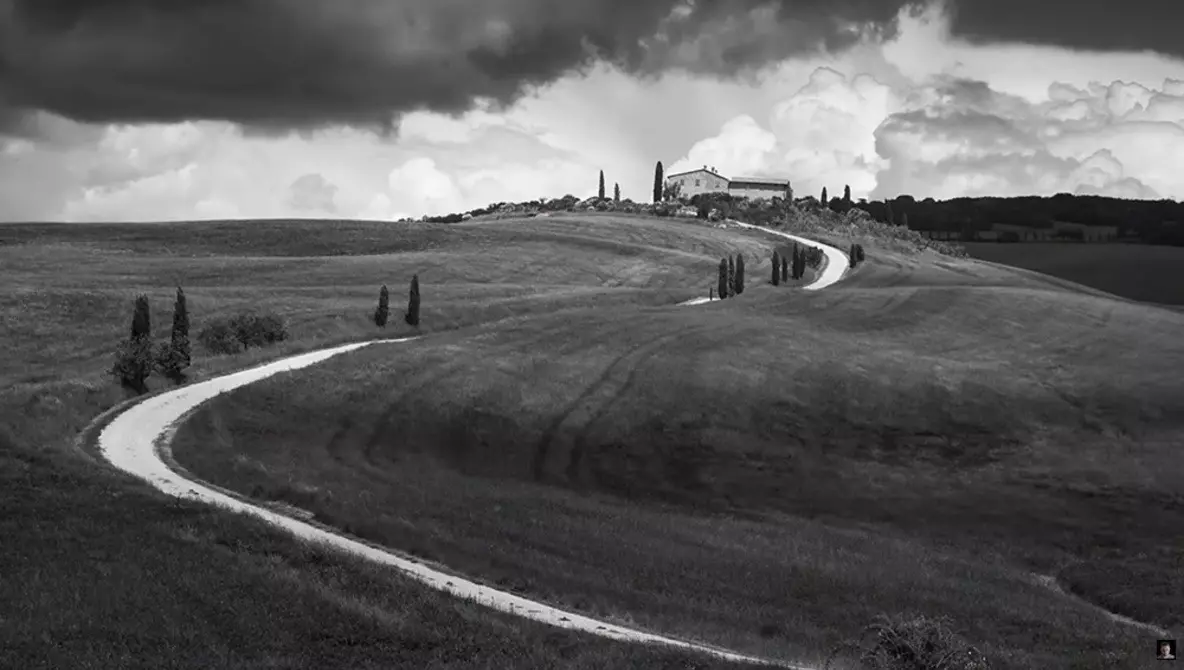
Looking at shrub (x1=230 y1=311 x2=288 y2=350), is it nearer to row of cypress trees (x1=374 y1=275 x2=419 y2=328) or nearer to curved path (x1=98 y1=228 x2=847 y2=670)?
row of cypress trees (x1=374 y1=275 x2=419 y2=328)

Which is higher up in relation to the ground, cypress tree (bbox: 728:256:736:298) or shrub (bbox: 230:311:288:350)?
cypress tree (bbox: 728:256:736:298)

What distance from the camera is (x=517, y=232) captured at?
497 feet

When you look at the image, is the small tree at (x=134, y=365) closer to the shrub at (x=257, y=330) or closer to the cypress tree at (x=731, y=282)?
the shrub at (x=257, y=330)

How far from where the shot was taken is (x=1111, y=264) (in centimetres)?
16850

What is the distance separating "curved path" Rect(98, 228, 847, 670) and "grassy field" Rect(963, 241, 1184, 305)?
134382mm

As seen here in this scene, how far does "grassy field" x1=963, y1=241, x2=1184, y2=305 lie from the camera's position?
152375 millimetres

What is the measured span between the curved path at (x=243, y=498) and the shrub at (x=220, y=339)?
29.9 ft

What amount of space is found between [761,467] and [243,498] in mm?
23534

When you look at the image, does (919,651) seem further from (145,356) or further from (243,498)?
(145,356)

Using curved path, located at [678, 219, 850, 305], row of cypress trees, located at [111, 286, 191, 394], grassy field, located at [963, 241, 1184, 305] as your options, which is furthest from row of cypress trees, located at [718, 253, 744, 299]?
grassy field, located at [963, 241, 1184, 305]

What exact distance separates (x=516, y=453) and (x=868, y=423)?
1809cm

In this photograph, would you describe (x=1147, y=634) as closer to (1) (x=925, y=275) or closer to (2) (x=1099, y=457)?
(2) (x=1099, y=457)

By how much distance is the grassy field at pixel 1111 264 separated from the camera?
152 meters

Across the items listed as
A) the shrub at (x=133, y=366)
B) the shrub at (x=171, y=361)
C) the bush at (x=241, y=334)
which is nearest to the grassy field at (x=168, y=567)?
the shrub at (x=133, y=366)
